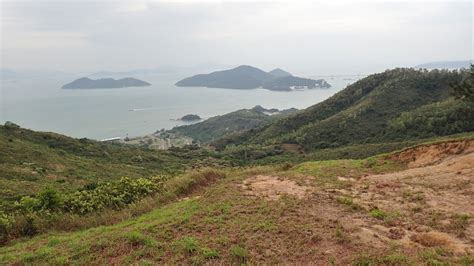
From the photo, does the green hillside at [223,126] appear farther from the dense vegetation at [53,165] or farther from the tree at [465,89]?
the tree at [465,89]

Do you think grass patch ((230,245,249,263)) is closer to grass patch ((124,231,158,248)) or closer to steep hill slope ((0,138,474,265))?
steep hill slope ((0,138,474,265))

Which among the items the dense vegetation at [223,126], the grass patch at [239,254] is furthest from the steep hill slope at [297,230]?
the dense vegetation at [223,126]

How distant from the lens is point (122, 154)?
42938mm

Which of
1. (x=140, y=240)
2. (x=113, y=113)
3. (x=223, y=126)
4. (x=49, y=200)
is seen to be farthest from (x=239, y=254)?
(x=113, y=113)

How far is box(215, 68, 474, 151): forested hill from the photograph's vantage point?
1892 inches

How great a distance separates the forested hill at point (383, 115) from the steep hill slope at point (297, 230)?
109 feet

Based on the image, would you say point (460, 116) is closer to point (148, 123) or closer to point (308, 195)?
point (308, 195)

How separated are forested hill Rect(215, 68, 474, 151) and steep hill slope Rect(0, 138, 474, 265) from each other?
3310 cm

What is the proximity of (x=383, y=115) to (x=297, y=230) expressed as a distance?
57.9 m

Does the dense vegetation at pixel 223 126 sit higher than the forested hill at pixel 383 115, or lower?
lower

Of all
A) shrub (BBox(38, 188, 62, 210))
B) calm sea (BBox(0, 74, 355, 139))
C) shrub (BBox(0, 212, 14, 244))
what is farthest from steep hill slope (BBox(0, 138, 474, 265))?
calm sea (BBox(0, 74, 355, 139))

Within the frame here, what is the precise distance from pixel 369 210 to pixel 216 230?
11.4 feet

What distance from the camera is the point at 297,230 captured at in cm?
705

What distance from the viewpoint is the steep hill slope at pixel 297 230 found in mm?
6117
